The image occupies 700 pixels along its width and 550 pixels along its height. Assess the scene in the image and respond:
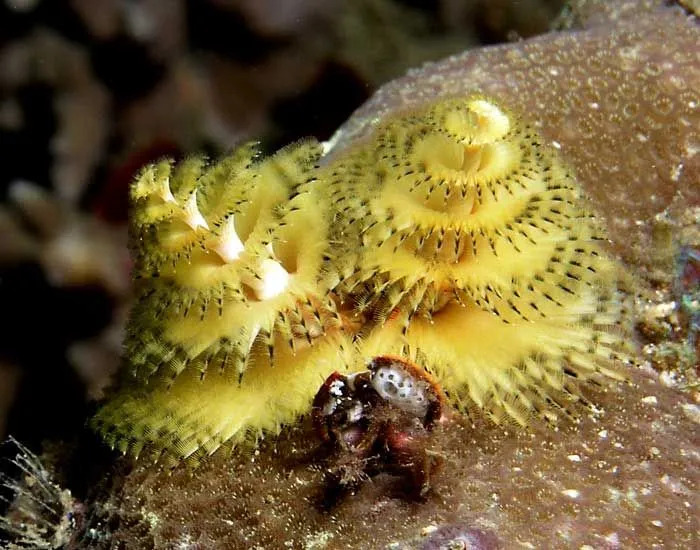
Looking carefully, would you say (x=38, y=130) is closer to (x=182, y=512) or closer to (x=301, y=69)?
(x=301, y=69)

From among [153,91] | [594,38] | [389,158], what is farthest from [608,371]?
[153,91]

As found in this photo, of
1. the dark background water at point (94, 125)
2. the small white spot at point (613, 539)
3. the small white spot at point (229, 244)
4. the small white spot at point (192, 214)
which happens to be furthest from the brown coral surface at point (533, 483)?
the dark background water at point (94, 125)

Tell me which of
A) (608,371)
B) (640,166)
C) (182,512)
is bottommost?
(182,512)

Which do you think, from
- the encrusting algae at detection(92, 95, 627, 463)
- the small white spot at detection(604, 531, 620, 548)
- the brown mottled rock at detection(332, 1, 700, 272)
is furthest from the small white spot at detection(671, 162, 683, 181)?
the small white spot at detection(604, 531, 620, 548)

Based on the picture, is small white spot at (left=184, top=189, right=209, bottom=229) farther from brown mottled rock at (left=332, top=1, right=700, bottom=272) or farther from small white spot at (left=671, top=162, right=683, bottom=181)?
small white spot at (left=671, top=162, right=683, bottom=181)

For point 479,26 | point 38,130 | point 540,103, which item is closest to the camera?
point 540,103

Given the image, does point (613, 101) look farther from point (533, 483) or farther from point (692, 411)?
point (533, 483)

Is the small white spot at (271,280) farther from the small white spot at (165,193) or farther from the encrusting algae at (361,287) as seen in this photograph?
the small white spot at (165,193)

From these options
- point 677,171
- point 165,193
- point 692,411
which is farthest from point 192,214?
point 677,171
